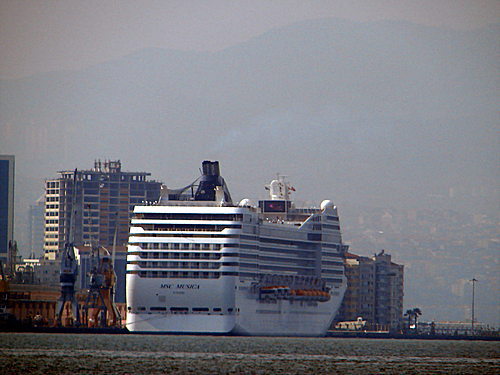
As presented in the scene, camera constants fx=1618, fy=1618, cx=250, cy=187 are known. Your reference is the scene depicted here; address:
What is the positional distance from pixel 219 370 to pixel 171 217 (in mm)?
58323

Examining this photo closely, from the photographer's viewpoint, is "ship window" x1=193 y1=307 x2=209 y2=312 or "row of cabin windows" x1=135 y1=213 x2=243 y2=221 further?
"row of cabin windows" x1=135 y1=213 x2=243 y2=221

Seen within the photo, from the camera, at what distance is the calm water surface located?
128 meters

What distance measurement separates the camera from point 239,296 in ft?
595

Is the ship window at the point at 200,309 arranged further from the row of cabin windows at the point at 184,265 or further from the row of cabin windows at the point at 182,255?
the row of cabin windows at the point at 182,255

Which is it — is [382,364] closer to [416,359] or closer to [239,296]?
[416,359]

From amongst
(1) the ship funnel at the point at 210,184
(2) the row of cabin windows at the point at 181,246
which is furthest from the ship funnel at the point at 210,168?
(2) the row of cabin windows at the point at 181,246

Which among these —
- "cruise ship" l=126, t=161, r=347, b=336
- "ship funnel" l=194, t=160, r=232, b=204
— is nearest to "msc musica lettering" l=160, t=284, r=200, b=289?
"cruise ship" l=126, t=161, r=347, b=336

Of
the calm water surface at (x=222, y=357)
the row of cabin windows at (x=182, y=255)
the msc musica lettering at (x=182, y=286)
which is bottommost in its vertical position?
the calm water surface at (x=222, y=357)

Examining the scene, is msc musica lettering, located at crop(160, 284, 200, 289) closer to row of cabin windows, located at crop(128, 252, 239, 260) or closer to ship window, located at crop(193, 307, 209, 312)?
ship window, located at crop(193, 307, 209, 312)

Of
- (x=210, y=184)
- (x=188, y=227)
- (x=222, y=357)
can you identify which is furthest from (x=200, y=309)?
(x=222, y=357)

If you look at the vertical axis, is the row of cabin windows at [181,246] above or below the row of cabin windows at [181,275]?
above

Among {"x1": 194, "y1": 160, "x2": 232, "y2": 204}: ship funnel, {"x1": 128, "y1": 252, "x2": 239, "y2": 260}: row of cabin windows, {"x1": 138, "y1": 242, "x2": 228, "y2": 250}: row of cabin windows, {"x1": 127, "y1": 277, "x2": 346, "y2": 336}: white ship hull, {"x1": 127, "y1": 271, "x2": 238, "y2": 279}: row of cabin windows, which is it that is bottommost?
{"x1": 127, "y1": 277, "x2": 346, "y2": 336}: white ship hull

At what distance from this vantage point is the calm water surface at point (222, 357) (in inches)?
5034

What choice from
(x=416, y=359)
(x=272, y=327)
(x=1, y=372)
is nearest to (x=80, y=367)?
(x=1, y=372)
